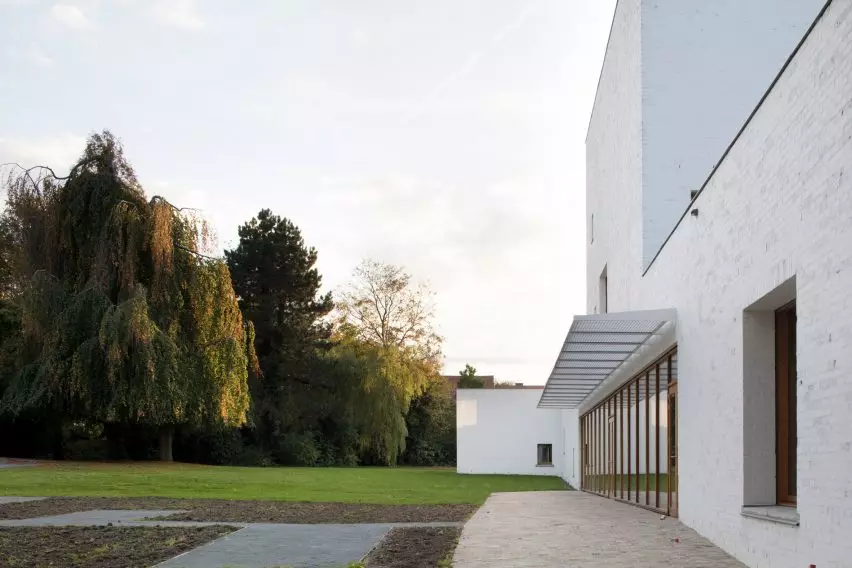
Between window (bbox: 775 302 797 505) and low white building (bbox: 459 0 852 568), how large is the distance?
0.05 ft

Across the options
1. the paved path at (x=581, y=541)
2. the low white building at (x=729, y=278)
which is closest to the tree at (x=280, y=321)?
the low white building at (x=729, y=278)

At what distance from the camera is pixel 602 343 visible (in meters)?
13.5

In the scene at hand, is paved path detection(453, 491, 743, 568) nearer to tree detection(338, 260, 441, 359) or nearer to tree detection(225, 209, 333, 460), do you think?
tree detection(225, 209, 333, 460)

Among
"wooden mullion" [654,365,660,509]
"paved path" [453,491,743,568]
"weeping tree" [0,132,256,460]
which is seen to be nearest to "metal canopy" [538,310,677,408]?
"wooden mullion" [654,365,660,509]

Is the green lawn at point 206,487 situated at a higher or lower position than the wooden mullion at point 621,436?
lower

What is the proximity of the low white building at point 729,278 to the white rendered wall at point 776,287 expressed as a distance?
19 mm

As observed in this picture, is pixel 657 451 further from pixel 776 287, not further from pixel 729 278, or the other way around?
pixel 776 287

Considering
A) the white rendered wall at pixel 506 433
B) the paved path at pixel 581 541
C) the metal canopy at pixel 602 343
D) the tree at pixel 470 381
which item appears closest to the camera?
the paved path at pixel 581 541

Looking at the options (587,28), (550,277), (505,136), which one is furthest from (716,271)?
Result: (550,277)

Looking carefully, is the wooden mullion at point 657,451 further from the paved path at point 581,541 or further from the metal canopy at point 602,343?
the metal canopy at point 602,343

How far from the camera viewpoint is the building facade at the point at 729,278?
18.4 feet

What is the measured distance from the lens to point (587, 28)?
63.6 ft

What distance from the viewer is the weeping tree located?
2650cm

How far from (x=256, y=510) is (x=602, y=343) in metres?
5.78
